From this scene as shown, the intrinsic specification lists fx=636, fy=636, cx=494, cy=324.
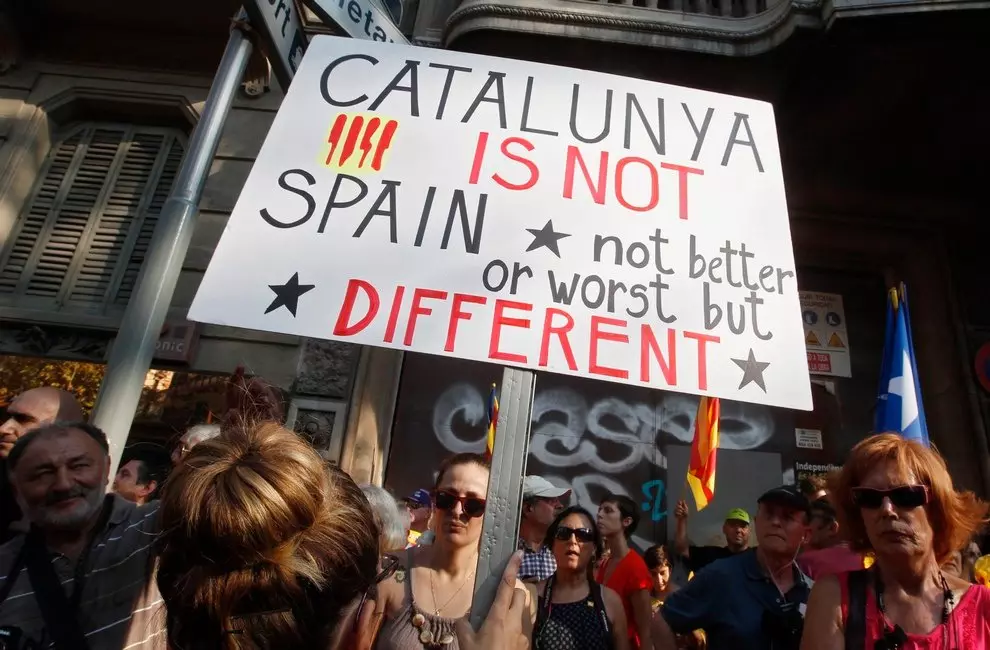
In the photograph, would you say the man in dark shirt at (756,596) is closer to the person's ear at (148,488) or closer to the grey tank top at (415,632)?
the grey tank top at (415,632)

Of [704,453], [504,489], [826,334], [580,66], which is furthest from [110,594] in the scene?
[826,334]

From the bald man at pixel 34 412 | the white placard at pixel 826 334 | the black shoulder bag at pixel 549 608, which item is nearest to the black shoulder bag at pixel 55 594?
the bald man at pixel 34 412

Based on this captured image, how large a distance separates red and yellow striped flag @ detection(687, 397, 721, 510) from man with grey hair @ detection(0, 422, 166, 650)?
153 inches

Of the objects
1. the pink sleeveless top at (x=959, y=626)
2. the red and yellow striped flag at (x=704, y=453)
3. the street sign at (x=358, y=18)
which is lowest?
the pink sleeveless top at (x=959, y=626)

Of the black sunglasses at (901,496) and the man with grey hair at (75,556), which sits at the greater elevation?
the black sunglasses at (901,496)

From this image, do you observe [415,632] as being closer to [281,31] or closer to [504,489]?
[504,489]

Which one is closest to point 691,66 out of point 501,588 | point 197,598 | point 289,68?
point 289,68

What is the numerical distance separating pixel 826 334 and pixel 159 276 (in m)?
5.98

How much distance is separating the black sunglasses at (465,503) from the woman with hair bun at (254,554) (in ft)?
3.62

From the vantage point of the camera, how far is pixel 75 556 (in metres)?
1.64

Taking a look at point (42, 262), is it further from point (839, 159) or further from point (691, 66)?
point (839, 159)

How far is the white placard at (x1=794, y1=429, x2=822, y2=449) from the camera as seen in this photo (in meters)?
6.03

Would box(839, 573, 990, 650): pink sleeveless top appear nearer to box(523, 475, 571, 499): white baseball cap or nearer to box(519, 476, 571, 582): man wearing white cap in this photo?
box(519, 476, 571, 582): man wearing white cap

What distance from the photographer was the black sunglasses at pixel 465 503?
2148mm
